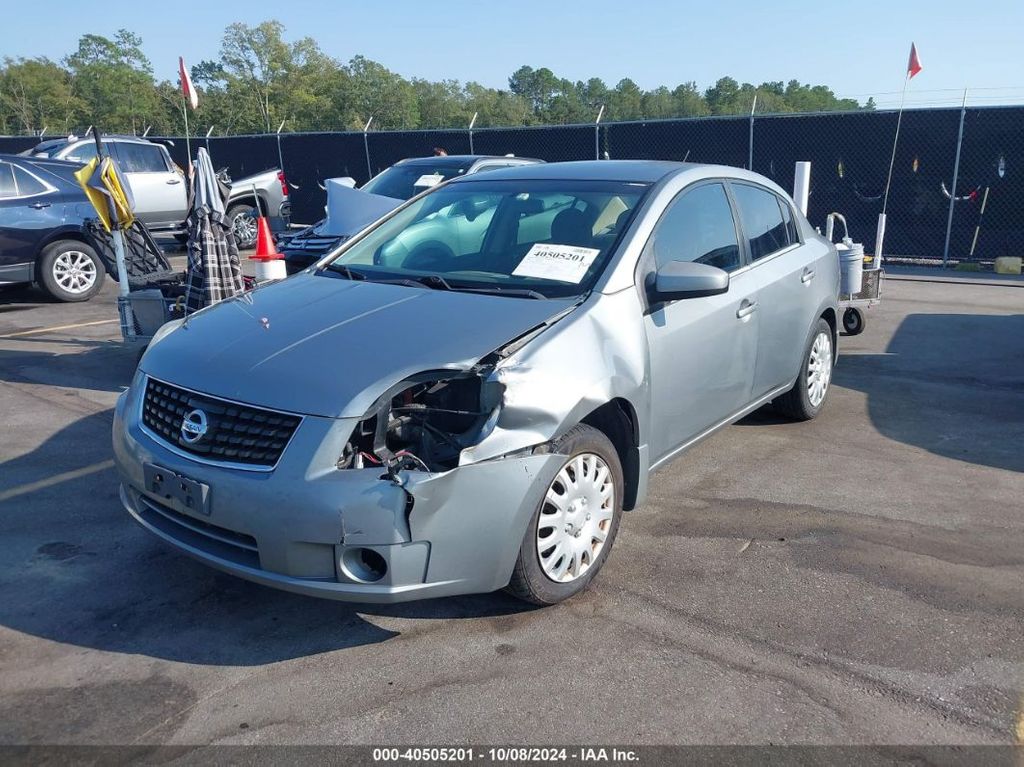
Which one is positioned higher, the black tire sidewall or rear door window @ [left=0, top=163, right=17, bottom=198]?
rear door window @ [left=0, top=163, right=17, bottom=198]

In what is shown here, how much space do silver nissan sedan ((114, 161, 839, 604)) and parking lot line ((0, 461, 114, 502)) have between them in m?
1.49

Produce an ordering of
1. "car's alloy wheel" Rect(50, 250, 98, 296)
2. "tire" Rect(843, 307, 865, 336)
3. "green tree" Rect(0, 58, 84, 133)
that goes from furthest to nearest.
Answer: "green tree" Rect(0, 58, 84, 133) < "car's alloy wheel" Rect(50, 250, 98, 296) < "tire" Rect(843, 307, 865, 336)

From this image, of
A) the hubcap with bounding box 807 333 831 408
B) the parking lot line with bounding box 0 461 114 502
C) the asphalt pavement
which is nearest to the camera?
the asphalt pavement

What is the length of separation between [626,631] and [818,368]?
10.6 feet

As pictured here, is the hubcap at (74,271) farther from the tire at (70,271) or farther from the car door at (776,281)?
the car door at (776,281)

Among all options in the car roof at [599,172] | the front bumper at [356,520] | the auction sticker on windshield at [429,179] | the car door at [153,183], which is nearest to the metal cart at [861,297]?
the car roof at [599,172]

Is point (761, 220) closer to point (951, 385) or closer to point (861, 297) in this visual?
point (951, 385)

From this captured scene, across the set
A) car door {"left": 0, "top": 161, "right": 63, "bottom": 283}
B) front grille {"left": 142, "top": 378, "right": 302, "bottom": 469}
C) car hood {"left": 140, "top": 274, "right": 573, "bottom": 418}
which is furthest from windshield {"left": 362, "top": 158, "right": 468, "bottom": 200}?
front grille {"left": 142, "top": 378, "right": 302, "bottom": 469}

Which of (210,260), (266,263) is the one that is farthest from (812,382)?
(210,260)

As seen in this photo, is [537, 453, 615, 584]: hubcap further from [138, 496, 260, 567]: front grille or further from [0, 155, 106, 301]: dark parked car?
[0, 155, 106, 301]: dark parked car

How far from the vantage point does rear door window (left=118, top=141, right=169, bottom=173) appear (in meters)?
15.1

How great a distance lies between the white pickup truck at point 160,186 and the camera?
49.3ft

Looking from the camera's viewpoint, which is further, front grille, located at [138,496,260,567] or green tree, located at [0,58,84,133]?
green tree, located at [0,58,84,133]

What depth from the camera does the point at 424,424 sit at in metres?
3.31
